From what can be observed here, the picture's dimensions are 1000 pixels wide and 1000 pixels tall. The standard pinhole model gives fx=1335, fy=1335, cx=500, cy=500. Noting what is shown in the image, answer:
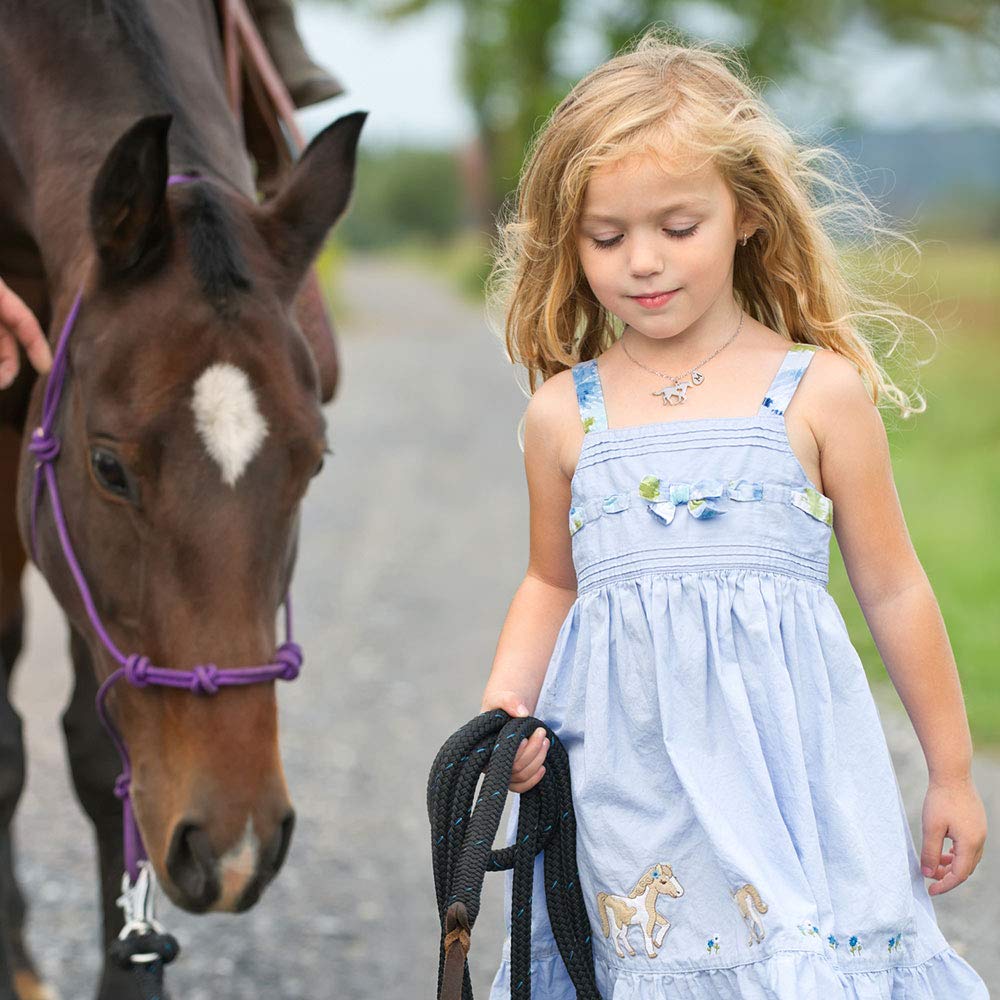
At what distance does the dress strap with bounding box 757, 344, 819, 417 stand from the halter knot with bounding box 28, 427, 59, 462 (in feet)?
4.25

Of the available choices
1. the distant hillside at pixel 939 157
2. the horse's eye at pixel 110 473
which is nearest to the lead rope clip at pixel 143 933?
the horse's eye at pixel 110 473

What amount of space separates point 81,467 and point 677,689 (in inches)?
46.0

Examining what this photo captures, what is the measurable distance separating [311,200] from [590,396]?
2.82 ft

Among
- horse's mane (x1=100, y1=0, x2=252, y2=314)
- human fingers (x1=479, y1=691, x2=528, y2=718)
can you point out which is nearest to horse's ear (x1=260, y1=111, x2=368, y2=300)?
horse's mane (x1=100, y1=0, x2=252, y2=314)

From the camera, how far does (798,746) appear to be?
166cm

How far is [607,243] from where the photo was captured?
1.78 metres

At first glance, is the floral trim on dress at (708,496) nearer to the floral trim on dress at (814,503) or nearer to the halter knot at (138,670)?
the floral trim on dress at (814,503)

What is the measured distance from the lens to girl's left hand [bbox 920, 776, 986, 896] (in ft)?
5.75

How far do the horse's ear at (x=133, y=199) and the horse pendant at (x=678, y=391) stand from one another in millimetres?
944

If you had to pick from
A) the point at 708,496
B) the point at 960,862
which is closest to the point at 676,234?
the point at 708,496

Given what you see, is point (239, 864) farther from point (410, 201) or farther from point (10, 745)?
point (410, 201)

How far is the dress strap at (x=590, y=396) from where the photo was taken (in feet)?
6.00

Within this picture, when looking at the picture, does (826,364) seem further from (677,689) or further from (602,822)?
(602,822)

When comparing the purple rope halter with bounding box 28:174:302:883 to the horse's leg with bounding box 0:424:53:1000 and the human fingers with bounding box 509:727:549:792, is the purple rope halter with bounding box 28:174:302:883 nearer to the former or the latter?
the horse's leg with bounding box 0:424:53:1000
